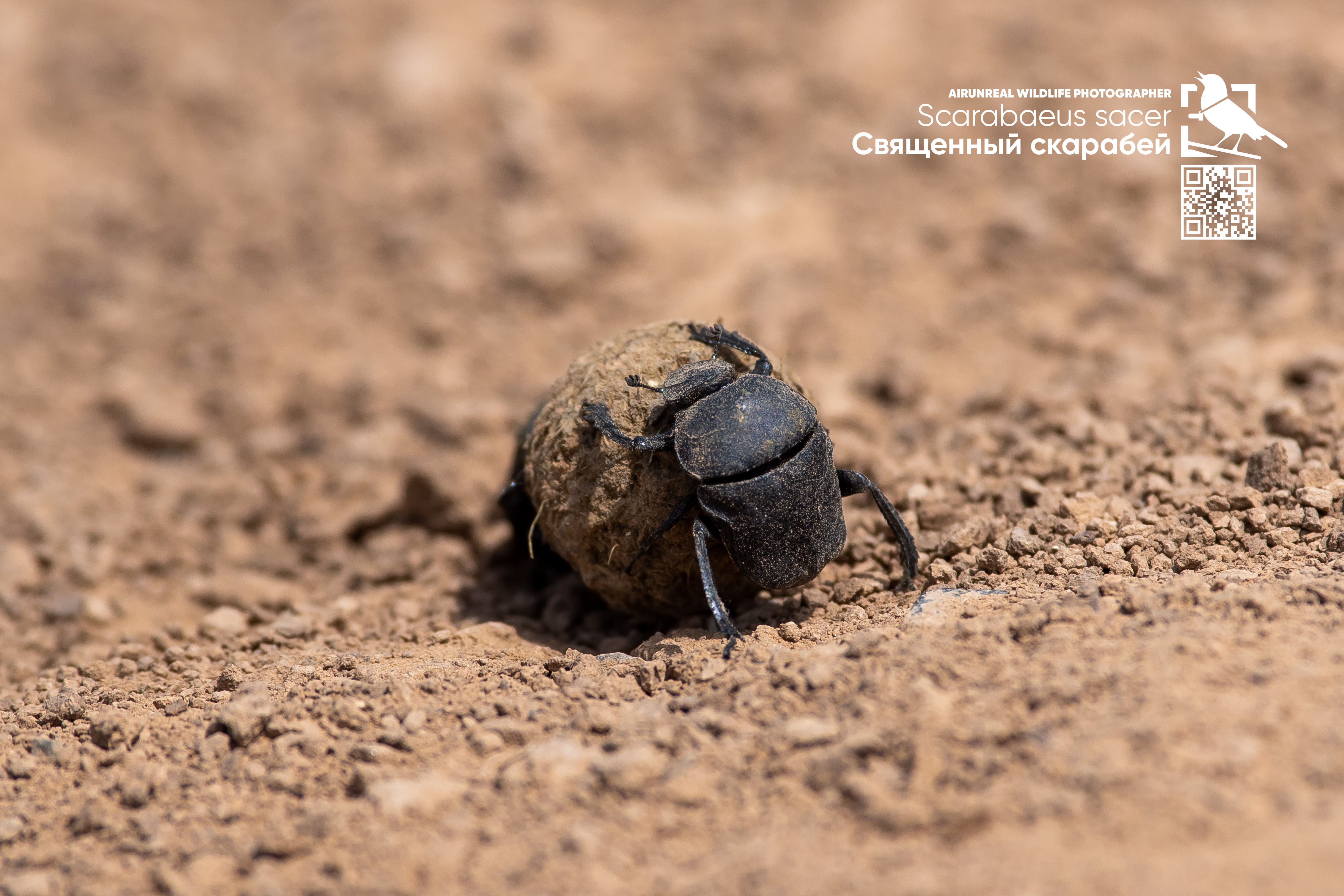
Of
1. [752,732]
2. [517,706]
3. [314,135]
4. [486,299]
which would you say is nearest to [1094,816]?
[752,732]

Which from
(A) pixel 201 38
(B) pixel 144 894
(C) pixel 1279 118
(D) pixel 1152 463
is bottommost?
(B) pixel 144 894

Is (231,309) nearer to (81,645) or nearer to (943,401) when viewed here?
(81,645)

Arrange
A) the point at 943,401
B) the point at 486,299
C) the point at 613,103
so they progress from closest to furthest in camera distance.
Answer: the point at 943,401, the point at 486,299, the point at 613,103

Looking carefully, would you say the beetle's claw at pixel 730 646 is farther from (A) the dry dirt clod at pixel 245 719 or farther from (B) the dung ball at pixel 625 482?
(A) the dry dirt clod at pixel 245 719

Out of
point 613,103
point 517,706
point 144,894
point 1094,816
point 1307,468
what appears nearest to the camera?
point 1094,816

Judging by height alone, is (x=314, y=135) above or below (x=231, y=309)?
above

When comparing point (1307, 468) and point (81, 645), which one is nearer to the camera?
point (1307, 468)
